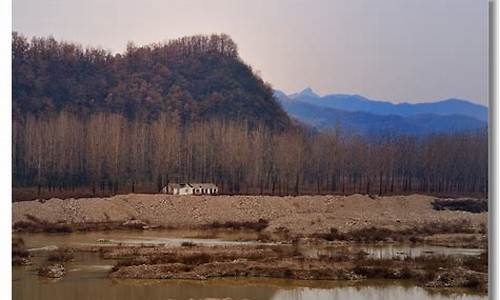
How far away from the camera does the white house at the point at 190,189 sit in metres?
8.15

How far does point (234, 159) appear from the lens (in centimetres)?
823

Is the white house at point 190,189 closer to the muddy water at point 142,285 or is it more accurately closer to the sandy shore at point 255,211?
the sandy shore at point 255,211

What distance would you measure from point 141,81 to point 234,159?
1.06 meters

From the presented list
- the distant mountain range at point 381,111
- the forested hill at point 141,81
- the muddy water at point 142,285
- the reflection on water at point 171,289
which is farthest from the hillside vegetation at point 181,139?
the reflection on water at point 171,289

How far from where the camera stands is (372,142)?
827cm

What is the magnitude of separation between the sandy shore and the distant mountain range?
26.2 inches

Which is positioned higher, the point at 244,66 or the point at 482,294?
the point at 244,66

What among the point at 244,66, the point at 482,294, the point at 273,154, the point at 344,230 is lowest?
the point at 482,294

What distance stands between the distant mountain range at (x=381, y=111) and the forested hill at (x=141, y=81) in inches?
8.0

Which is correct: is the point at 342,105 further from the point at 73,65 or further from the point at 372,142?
the point at 73,65

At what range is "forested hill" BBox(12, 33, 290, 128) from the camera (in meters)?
8.05

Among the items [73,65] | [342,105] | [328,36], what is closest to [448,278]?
[342,105]
